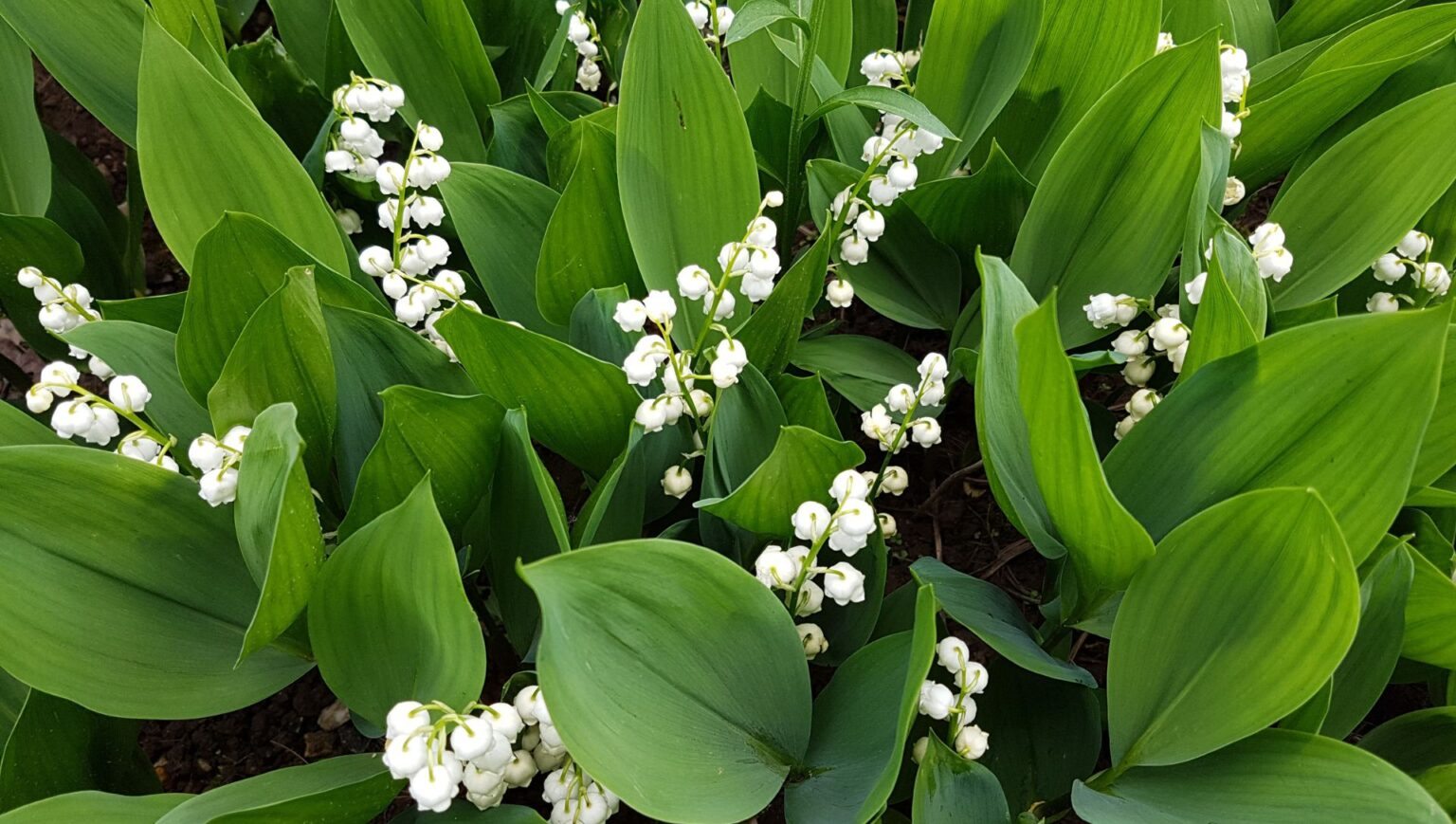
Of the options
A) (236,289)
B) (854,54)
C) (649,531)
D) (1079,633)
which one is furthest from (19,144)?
(1079,633)

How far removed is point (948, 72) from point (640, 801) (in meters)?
0.99

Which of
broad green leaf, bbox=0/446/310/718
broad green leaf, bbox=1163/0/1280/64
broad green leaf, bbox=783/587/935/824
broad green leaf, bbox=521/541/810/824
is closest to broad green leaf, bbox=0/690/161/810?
broad green leaf, bbox=0/446/310/718

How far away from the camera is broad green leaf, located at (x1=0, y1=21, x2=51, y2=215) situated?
129cm

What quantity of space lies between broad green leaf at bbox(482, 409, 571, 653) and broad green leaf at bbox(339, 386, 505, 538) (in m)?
0.03

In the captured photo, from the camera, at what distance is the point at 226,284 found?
37.2 inches

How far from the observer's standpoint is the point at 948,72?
1292 mm

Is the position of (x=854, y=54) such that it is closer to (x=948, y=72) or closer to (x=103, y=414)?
(x=948, y=72)

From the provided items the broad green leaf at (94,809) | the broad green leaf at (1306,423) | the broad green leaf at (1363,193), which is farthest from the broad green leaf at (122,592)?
the broad green leaf at (1363,193)

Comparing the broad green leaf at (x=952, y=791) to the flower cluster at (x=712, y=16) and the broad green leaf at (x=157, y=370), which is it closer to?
the broad green leaf at (x=157, y=370)

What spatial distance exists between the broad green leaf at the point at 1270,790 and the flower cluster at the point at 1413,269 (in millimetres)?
577

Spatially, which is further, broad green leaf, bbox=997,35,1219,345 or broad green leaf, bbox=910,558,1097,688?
broad green leaf, bbox=997,35,1219,345

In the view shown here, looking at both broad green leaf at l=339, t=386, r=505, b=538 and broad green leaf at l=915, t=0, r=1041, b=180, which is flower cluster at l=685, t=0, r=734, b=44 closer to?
broad green leaf at l=915, t=0, r=1041, b=180

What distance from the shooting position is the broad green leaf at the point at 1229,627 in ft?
2.33

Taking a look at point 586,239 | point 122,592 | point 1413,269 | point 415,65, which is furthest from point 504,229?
point 1413,269
